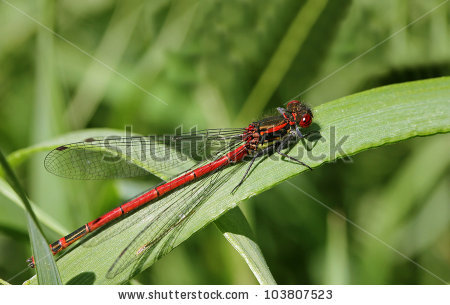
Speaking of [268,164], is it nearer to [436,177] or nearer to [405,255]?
[405,255]

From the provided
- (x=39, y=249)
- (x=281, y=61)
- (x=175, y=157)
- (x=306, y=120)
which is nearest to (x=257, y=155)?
(x=306, y=120)

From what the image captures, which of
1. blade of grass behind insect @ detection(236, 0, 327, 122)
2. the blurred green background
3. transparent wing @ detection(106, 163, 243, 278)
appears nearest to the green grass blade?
transparent wing @ detection(106, 163, 243, 278)

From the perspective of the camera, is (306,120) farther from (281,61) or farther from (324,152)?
(281,61)

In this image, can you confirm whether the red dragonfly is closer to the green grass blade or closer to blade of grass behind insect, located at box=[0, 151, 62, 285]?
the green grass blade

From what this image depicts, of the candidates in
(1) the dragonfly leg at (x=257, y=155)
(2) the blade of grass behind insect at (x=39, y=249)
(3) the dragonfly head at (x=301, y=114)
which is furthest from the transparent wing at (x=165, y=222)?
(3) the dragonfly head at (x=301, y=114)

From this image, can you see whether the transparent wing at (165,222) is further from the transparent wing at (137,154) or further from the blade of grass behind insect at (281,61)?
the blade of grass behind insect at (281,61)
